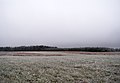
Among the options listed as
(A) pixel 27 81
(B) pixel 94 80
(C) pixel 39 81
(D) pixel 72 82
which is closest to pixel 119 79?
(B) pixel 94 80

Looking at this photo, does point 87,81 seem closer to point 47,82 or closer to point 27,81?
point 47,82

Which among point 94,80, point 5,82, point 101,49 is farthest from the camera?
point 101,49

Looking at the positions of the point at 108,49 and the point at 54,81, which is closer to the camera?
the point at 54,81

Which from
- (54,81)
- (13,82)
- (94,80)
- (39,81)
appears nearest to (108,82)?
(94,80)

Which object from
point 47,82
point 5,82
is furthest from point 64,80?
point 5,82

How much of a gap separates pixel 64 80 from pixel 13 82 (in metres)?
3.27

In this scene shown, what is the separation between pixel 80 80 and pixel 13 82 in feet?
14.3

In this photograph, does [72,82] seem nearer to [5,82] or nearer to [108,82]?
[108,82]

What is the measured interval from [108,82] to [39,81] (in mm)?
4450

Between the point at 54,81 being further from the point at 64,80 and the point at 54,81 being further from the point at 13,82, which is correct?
the point at 13,82

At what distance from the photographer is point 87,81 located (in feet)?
29.4

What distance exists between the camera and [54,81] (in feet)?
29.1

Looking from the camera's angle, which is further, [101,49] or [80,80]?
[101,49]

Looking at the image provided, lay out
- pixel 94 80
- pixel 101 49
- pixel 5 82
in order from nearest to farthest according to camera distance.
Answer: pixel 5 82
pixel 94 80
pixel 101 49
